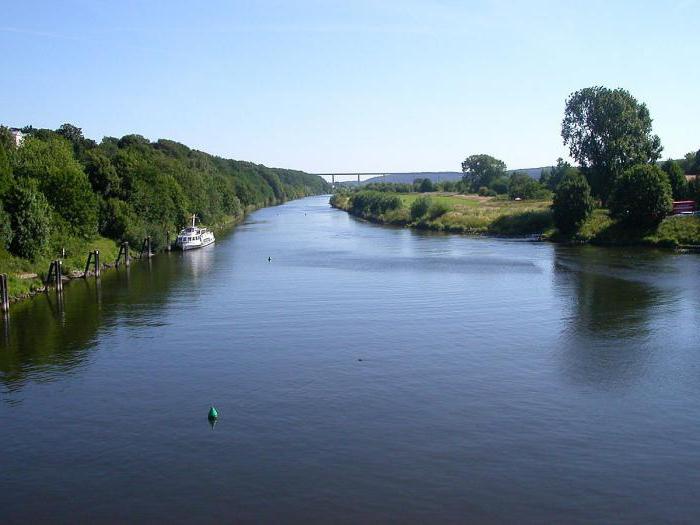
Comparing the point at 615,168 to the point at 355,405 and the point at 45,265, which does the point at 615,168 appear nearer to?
the point at 45,265

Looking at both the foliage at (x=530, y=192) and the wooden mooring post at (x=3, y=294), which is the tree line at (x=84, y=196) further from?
the foliage at (x=530, y=192)

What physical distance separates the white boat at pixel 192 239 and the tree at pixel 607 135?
150ft

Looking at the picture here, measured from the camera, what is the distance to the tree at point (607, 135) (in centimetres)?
7962

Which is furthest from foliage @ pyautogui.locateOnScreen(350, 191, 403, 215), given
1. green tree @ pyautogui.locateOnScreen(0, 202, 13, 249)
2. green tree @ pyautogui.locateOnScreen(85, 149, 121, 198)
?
green tree @ pyautogui.locateOnScreen(0, 202, 13, 249)

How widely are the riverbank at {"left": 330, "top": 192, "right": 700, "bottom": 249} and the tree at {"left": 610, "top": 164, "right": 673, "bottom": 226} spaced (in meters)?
1.21

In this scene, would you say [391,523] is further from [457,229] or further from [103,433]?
[457,229]

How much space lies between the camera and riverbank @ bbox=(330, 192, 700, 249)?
65.8 metres

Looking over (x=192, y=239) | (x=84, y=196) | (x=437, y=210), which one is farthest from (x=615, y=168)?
(x=84, y=196)

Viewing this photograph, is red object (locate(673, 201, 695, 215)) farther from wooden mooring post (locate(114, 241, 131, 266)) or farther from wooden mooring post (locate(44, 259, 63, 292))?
wooden mooring post (locate(44, 259, 63, 292))

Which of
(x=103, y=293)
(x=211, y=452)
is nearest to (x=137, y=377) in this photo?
(x=211, y=452)

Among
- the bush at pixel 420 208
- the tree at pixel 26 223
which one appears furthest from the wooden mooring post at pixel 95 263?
the bush at pixel 420 208

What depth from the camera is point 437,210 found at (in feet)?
333

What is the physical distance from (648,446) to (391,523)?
8.30 metres

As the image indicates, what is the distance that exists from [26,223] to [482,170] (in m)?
139
